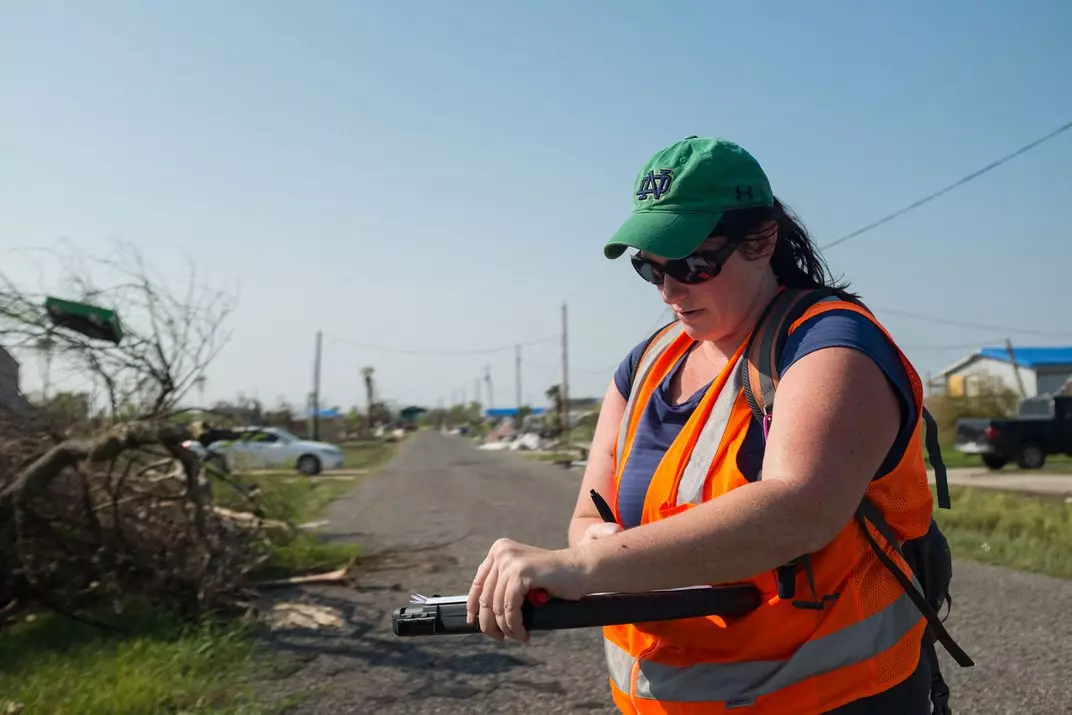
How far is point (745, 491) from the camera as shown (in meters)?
1.38

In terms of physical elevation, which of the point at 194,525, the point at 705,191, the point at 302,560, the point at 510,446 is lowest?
the point at 510,446

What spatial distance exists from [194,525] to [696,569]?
626cm

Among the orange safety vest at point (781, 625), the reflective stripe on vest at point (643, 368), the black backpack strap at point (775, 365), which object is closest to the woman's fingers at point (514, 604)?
the orange safety vest at point (781, 625)

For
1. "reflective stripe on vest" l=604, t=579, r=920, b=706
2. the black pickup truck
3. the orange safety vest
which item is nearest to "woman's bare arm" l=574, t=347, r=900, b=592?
the orange safety vest

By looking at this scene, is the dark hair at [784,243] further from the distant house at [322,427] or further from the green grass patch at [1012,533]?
the distant house at [322,427]

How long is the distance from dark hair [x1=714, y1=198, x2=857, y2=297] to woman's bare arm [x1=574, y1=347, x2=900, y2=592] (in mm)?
316

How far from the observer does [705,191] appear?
162 centimetres

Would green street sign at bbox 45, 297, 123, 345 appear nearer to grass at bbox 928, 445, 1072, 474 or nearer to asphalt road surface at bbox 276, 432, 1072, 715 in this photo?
asphalt road surface at bbox 276, 432, 1072, 715

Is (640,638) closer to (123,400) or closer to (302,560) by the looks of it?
(123,400)

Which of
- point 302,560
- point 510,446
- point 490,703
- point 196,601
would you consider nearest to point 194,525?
point 196,601

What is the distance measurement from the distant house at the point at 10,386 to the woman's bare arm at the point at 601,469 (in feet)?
19.3

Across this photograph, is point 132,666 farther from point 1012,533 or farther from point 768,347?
point 1012,533

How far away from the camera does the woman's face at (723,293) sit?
66.1 inches

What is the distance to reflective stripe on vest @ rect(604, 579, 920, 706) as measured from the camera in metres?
1.49
